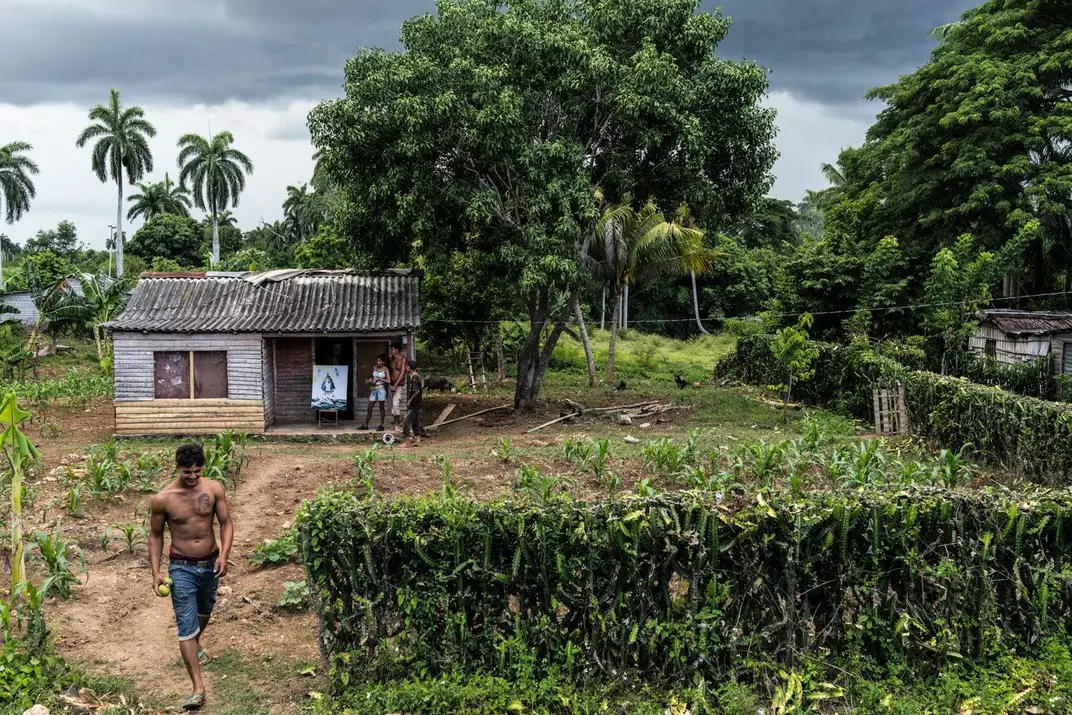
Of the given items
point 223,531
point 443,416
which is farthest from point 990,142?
point 223,531

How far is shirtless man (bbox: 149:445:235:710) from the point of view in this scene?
229 inches

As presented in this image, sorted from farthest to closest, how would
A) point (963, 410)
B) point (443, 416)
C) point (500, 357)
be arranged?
point (500, 357) < point (443, 416) < point (963, 410)

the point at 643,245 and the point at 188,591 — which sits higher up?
the point at 643,245

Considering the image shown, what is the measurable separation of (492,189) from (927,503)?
40.8 feet

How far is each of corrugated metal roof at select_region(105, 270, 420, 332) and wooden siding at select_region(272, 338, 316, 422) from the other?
3.11 feet

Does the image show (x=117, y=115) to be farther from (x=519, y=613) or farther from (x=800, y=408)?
(x=519, y=613)

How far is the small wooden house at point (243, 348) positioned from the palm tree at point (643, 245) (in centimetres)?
699

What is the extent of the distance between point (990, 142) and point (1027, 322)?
21.4ft

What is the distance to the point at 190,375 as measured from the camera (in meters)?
16.6

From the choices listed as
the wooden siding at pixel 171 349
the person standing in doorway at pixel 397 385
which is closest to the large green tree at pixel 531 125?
the person standing in doorway at pixel 397 385

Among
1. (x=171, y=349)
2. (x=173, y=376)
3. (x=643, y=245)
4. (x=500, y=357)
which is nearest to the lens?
(x=171, y=349)

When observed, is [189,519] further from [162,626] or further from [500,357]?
[500,357]

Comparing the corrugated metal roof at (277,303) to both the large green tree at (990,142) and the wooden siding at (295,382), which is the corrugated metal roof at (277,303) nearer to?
the wooden siding at (295,382)

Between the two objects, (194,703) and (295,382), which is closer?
(194,703)
